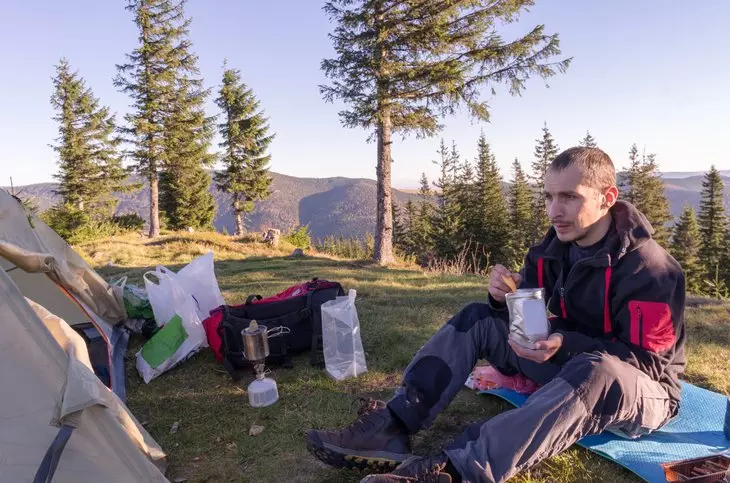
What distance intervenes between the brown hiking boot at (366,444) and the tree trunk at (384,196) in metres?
9.88

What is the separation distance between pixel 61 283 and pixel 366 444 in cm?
285

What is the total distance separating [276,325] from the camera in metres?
3.65

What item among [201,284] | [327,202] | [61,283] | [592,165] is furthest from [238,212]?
[327,202]

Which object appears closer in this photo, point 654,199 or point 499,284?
point 499,284

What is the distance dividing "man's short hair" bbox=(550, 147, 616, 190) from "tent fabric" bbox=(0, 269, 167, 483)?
2394 millimetres

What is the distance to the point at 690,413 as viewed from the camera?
2.54 metres

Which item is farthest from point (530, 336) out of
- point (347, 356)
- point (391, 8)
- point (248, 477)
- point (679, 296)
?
point (391, 8)

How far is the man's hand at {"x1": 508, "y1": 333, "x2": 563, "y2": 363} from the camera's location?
1.86m

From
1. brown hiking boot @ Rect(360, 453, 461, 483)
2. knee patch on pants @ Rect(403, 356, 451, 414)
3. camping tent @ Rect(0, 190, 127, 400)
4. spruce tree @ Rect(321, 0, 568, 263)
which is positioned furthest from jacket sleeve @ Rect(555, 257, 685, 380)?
spruce tree @ Rect(321, 0, 568, 263)

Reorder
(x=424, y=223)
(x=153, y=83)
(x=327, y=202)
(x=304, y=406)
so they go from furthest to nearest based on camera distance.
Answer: (x=327, y=202), (x=424, y=223), (x=153, y=83), (x=304, y=406)

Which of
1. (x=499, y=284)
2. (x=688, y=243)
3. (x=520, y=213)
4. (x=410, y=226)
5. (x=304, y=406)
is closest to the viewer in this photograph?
(x=499, y=284)

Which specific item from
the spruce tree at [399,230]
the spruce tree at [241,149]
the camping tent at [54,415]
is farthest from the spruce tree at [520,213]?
the camping tent at [54,415]

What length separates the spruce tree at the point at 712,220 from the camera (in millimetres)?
33938

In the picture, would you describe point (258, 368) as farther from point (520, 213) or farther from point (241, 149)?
point (520, 213)
